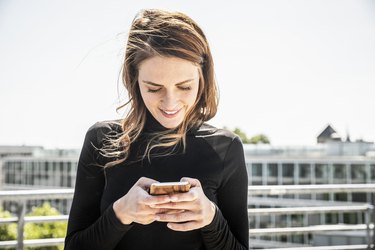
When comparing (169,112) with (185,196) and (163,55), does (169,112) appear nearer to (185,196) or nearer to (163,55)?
(163,55)

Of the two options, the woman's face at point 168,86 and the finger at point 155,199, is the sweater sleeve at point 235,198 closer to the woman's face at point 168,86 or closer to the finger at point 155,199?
the woman's face at point 168,86

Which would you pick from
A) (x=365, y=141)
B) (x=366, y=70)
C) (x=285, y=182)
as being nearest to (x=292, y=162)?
(x=285, y=182)

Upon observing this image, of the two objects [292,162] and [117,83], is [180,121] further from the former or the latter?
[292,162]

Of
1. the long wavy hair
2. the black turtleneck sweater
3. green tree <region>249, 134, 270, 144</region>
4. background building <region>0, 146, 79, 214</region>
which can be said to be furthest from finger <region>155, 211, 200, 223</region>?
green tree <region>249, 134, 270, 144</region>

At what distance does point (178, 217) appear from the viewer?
3.34 feet

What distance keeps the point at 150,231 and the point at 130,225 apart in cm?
9

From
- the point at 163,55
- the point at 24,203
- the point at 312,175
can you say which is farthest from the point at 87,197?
the point at 312,175

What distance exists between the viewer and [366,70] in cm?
5072

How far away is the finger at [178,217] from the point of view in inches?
39.9

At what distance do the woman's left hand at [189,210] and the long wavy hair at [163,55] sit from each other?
0.24m

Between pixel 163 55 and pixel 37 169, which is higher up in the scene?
pixel 163 55

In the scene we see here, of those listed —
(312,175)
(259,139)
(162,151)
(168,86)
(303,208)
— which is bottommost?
(312,175)

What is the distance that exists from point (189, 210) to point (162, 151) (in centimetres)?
26

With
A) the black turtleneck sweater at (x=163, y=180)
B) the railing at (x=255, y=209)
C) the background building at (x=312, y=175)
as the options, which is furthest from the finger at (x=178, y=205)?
the background building at (x=312, y=175)
